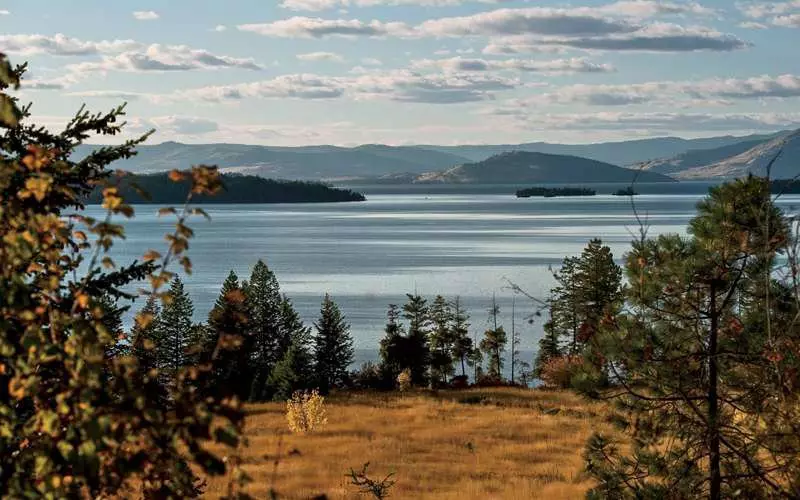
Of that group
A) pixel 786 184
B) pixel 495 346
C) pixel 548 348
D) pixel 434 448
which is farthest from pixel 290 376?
pixel 786 184

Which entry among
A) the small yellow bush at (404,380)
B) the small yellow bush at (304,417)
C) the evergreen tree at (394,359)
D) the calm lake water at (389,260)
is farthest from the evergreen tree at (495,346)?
the small yellow bush at (304,417)

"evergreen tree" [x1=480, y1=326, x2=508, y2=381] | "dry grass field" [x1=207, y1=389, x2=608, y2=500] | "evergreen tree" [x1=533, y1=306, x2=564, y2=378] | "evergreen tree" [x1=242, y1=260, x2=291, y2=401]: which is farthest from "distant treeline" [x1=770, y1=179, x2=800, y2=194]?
"evergreen tree" [x1=480, y1=326, x2=508, y2=381]

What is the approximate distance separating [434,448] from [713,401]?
22.3 meters

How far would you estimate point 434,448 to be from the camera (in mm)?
32312

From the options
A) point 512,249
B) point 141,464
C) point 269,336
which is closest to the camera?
point 141,464

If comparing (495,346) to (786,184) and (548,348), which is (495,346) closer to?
(548,348)

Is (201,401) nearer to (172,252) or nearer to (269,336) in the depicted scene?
(172,252)

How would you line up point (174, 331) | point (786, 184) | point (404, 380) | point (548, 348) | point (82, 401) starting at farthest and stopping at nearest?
point (548, 348)
point (174, 331)
point (404, 380)
point (786, 184)
point (82, 401)

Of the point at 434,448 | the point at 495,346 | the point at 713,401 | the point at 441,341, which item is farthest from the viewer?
the point at 441,341

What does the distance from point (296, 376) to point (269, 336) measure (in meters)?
16.7

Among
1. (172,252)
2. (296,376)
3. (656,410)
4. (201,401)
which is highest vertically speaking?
(172,252)

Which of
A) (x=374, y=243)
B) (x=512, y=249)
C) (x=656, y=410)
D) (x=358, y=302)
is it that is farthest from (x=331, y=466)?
(x=374, y=243)

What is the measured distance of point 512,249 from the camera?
A: 135 meters

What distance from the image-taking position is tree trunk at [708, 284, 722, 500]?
32.1 ft
